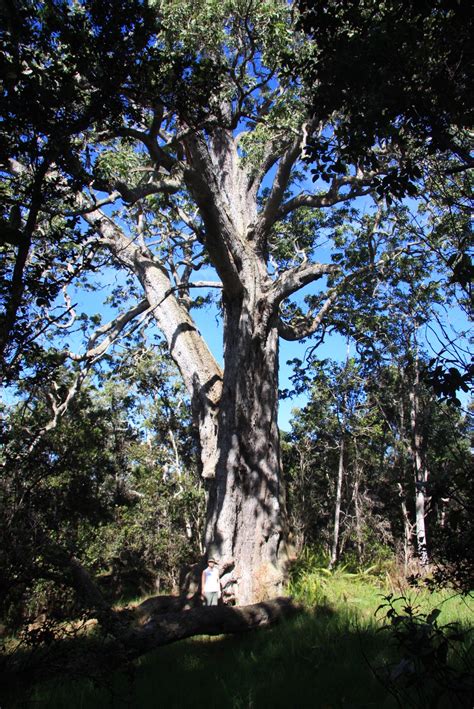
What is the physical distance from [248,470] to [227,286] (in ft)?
10.4

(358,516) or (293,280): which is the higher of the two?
(293,280)

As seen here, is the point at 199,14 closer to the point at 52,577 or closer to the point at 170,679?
the point at 52,577

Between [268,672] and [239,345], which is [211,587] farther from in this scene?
[239,345]

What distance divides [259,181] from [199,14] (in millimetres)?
3202

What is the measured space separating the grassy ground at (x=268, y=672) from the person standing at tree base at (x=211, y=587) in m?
0.55

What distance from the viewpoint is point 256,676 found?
14.6 ft

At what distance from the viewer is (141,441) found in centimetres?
1641

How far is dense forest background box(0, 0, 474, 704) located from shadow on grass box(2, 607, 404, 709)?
0.72 m

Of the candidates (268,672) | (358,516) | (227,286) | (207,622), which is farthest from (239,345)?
(358,516)

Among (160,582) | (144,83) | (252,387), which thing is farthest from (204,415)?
(160,582)

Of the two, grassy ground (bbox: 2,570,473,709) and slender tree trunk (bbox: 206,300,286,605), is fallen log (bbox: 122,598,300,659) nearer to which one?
grassy ground (bbox: 2,570,473,709)

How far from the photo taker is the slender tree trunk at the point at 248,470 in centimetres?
773

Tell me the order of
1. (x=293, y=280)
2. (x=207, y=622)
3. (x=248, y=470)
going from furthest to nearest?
1. (x=293, y=280)
2. (x=248, y=470)
3. (x=207, y=622)

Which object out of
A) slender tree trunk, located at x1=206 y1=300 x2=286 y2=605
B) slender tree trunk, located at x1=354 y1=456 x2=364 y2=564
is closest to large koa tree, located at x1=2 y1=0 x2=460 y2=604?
slender tree trunk, located at x1=206 y1=300 x2=286 y2=605
